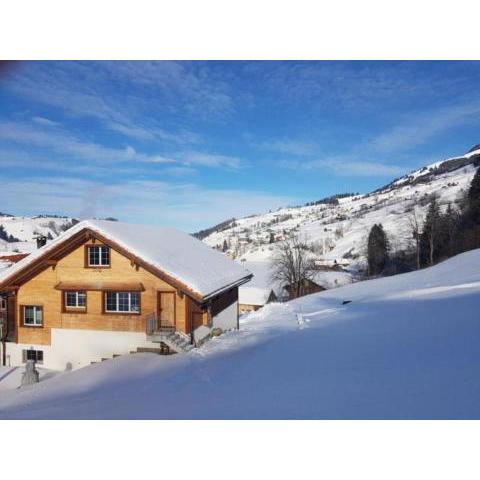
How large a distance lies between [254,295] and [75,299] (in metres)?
26.6

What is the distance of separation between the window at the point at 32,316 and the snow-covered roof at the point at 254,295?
2586 cm

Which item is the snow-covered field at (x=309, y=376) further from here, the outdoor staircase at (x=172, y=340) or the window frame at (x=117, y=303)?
the window frame at (x=117, y=303)

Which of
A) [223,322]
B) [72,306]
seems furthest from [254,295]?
[72,306]

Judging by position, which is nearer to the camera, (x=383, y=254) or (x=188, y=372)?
(x=188, y=372)

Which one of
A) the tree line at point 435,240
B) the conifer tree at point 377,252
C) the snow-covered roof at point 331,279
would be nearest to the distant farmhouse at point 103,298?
the tree line at point 435,240

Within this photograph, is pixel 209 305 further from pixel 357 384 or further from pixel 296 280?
pixel 296 280

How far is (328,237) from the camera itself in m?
129

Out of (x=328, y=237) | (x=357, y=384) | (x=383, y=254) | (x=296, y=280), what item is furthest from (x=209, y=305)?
(x=328, y=237)

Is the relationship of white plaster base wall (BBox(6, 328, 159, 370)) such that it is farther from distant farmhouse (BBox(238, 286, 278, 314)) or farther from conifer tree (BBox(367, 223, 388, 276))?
conifer tree (BBox(367, 223, 388, 276))

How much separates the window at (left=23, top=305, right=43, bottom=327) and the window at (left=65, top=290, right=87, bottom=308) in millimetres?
1386

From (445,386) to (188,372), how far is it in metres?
6.27

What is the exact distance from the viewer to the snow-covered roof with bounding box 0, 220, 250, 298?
527 inches

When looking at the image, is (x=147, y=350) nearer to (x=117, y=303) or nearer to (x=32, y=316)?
(x=117, y=303)

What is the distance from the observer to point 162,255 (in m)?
14.2
